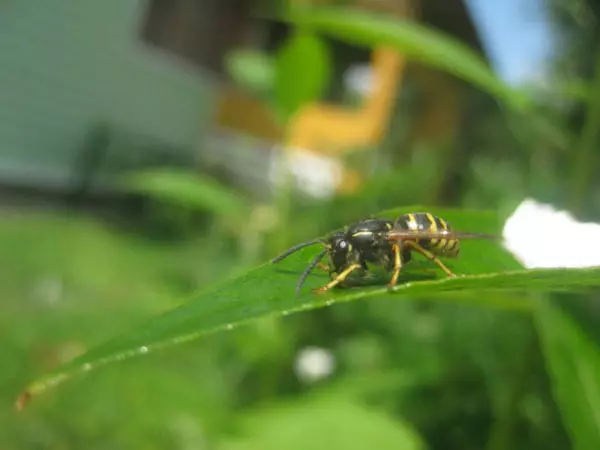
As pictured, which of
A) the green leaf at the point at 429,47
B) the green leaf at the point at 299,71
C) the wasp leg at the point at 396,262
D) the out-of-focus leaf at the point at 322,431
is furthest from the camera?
the green leaf at the point at 299,71

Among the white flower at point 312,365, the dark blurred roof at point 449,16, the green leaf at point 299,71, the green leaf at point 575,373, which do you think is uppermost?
Answer: the dark blurred roof at point 449,16

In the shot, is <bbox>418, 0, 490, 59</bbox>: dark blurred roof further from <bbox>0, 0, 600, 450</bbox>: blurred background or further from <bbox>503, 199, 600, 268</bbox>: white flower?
<bbox>503, 199, 600, 268</bbox>: white flower

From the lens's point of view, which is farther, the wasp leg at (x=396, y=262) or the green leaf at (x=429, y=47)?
the green leaf at (x=429, y=47)

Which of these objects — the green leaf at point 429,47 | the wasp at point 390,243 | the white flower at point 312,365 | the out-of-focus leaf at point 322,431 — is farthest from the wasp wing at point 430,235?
the white flower at point 312,365

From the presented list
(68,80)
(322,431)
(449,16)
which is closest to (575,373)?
(322,431)

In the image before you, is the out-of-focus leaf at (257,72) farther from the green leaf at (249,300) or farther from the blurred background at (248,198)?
the green leaf at (249,300)

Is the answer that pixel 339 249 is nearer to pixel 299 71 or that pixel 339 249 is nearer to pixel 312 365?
pixel 299 71

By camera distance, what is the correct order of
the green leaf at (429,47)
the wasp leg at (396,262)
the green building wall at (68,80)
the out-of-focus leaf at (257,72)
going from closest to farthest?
the wasp leg at (396,262), the green leaf at (429,47), the out-of-focus leaf at (257,72), the green building wall at (68,80)
